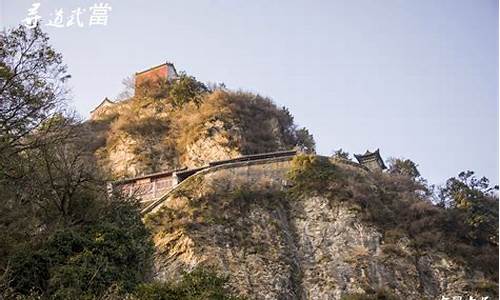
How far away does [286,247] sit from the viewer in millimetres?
17844

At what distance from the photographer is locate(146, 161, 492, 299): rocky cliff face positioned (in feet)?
53.9

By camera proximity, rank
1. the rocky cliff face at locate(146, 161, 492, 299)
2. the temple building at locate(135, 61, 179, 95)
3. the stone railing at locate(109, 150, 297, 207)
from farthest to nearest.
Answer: the temple building at locate(135, 61, 179, 95) → the stone railing at locate(109, 150, 297, 207) → the rocky cliff face at locate(146, 161, 492, 299)

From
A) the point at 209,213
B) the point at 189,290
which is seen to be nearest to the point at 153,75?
the point at 209,213

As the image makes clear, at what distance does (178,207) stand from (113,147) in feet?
29.2

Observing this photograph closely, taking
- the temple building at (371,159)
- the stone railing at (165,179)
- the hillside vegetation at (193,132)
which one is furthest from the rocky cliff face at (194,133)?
the temple building at (371,159)

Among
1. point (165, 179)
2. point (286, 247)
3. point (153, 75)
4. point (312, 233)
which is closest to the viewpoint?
point (286, 247)

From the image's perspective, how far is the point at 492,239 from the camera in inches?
770

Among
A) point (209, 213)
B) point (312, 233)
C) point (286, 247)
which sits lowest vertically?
point (286, 247)

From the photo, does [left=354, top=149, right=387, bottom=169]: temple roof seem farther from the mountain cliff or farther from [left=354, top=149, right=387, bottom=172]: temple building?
the mountain cliff

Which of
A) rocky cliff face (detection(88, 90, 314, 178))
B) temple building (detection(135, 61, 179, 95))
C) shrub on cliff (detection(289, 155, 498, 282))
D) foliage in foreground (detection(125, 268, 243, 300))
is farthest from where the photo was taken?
temple building (detection(135, 61, 179, 95))

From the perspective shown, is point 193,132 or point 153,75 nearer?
point 193,132

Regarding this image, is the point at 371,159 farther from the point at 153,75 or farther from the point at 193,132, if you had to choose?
the point at 153,75

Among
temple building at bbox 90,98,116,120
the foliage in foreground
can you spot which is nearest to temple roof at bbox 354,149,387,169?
temple building at bbox 90,98,116,120

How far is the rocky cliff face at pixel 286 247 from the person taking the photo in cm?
1644
